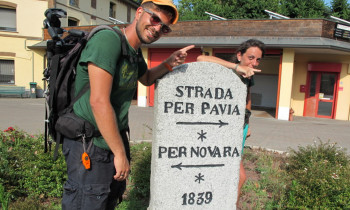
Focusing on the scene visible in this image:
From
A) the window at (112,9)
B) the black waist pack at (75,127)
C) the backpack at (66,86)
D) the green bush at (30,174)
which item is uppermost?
the window at (112,9)

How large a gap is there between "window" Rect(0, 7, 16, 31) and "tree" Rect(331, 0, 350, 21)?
2370 centimetres

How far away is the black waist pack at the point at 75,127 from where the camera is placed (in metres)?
1.76

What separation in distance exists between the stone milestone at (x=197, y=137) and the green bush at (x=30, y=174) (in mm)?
1486

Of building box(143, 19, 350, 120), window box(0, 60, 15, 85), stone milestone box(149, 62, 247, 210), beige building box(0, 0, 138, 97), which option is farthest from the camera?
window box(0, 60, 15, 85)

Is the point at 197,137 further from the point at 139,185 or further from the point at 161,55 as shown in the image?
the point at 161,55

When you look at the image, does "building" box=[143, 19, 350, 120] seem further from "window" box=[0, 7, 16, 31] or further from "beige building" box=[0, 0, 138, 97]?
"window" box=[0, 7, 16, 31]

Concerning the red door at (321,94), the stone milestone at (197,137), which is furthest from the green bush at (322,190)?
the red door at (321,94)

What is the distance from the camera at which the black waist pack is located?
69.2 inches

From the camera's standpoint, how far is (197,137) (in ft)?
7.59

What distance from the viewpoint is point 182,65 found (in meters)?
2.19

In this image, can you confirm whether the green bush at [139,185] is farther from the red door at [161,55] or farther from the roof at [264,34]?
the red door at [161,55]

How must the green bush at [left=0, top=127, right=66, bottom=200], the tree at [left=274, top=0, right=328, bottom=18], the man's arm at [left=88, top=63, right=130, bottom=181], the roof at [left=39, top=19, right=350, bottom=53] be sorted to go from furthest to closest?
the tree at [left=274, top=0, right=328, bottom=18]
the roof at [left=39, top=19, right=350, bottom=53]
the green bush at [left=0, top=127, right=66, bottom=200]
the man's arm at [left=88, top=63, right=130, bottom=181]

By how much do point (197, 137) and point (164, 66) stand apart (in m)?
0.66

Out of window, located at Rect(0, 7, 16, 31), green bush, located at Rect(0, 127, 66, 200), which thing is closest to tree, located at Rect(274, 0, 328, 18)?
window, located at Rect(0, 7, 16, 31)
